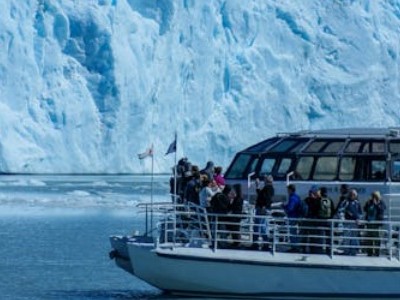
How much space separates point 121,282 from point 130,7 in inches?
1585

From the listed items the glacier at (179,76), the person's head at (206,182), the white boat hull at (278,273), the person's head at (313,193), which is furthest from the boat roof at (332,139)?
the glacier at (179,76)

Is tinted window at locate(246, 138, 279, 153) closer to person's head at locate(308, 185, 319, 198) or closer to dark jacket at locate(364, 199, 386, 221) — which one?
person's head at locate(308, 185, 319, 198)

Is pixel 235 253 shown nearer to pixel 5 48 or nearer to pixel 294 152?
pixel 294 152

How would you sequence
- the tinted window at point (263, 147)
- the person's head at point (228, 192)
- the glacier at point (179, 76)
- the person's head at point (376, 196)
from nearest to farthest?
1. the person's head at point (376, 196)
2. the person's head at point (228, 192)
3. the tinted window at point (263, 147)
4. the glacier at point (179, 76)

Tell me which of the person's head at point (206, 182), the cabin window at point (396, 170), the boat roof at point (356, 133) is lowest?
the person's head at point (206, 182)

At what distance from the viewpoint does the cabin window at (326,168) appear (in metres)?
17.8

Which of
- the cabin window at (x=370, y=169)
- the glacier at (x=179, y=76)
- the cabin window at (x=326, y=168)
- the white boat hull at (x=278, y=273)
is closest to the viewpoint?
the white boat hull at (x=278, y=273)

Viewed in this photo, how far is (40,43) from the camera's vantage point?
5788cm

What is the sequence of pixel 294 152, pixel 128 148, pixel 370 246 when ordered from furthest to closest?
pixel 128 148 → pixel 294 152 → pixel 370 246

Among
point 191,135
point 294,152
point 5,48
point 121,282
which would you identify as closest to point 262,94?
point 191,135

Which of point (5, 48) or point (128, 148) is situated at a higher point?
point (5, 48)

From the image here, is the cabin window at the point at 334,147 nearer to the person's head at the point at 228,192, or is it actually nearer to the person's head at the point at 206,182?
the person's head at the point at 228,192

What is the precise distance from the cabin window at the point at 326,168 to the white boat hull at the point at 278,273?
5.49ft

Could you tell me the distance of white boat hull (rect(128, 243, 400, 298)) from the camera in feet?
53.4
